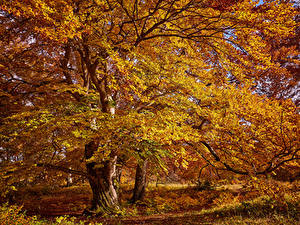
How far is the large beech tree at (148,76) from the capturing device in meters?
3.66

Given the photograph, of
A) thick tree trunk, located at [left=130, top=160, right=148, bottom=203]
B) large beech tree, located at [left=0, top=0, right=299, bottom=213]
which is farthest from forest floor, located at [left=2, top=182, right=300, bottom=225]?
large beech tree, located at [left=0, top=0, right=299, bottom=213]

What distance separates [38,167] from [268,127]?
8.08 m

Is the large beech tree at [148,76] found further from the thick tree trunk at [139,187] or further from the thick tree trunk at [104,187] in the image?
the thick tree trunk at [139,187]

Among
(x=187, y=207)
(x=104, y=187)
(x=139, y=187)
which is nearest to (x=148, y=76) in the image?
(x=104, y=187)

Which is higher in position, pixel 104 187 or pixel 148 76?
pixel 148 76

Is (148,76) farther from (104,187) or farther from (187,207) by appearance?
(187,207)

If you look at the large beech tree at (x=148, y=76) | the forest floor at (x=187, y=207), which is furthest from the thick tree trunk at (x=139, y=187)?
the large beech tree at (x=148, y=76)

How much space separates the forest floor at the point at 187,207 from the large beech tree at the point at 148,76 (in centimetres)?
125

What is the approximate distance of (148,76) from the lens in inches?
221

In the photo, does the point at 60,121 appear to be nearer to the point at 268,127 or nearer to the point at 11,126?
the point at 11,126

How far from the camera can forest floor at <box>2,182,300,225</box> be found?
5250 mm

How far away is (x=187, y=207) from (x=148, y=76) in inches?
325

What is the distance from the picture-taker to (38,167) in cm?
619

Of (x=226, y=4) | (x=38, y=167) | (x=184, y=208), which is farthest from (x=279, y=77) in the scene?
(x=38, y=167)
